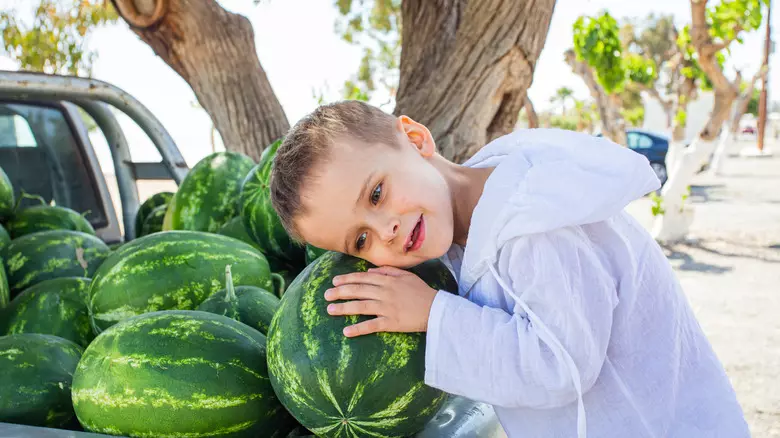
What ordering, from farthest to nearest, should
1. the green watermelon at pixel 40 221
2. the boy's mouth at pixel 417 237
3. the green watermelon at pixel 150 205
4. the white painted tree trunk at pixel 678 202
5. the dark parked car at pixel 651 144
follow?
the dark parked car at pixel 651 144 → the white painted tree trunk at pixel 678 202 → the green watermelon at pixel 150 205 → the green watermelon at pixel 40 221 → the boy's mouth at pixel 417 237

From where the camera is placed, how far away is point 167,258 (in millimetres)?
2168

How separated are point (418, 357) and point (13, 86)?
8.88 feet

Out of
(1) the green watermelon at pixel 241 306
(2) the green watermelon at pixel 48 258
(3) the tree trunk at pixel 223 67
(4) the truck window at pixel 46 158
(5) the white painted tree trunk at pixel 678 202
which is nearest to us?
(1) the green watermelon at pixel 241 306

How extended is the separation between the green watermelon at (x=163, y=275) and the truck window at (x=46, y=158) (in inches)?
93.0

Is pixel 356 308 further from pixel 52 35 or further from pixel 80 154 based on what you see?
pixel 52 35

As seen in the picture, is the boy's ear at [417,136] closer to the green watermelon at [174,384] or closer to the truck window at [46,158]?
the green watermelon at [174,384]

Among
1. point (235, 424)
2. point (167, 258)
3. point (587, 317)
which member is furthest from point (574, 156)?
point (167, 258)

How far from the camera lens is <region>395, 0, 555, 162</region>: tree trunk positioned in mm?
4234

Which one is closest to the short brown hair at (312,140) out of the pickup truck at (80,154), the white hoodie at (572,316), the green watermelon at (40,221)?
the white hoodie at (572,316)

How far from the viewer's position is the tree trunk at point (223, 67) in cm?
462

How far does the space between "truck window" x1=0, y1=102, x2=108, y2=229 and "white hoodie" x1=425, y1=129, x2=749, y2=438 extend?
11.3 feet

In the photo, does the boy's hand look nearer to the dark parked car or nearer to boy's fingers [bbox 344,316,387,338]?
boy's fingers [bbox 344,316,387,338]

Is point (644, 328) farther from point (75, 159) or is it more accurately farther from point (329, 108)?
point (75, 159)

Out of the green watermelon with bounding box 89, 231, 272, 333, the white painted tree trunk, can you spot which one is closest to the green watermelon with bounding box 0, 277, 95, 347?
the green watermelon with bounding box 89, 231, 272, 333
